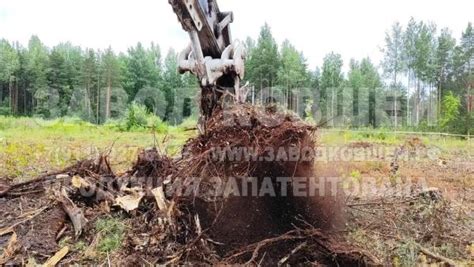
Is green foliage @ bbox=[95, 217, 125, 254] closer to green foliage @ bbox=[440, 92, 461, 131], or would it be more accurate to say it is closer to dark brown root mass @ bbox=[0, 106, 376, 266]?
dark brown root mass @ bbox=[0, 106, 376, 266]

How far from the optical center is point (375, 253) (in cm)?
364

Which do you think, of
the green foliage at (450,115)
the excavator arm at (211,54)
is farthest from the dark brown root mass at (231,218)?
the green foliage at (450,115)

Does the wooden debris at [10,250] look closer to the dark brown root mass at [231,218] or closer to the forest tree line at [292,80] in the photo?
the dark brown root mass at [231,218]

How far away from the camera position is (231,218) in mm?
3662

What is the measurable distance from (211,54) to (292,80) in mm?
35081

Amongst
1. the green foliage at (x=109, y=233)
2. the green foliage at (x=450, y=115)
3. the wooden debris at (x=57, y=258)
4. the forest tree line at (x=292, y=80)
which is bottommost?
the wooden debris at (x=57, y=258)

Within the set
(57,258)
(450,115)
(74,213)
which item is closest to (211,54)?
(74,213)

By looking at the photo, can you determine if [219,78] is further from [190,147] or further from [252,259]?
[252,259]

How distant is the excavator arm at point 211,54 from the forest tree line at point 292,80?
23.8 m

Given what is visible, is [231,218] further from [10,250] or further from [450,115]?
[450,115]

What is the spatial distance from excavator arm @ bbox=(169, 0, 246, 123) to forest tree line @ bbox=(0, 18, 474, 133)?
2385cm

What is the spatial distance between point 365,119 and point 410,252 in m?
28.3

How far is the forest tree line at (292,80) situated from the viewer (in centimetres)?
3447

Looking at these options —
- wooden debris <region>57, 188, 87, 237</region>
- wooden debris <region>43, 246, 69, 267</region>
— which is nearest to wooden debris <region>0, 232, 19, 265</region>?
wooden debris <region>43, 246, 69, 267</region>
